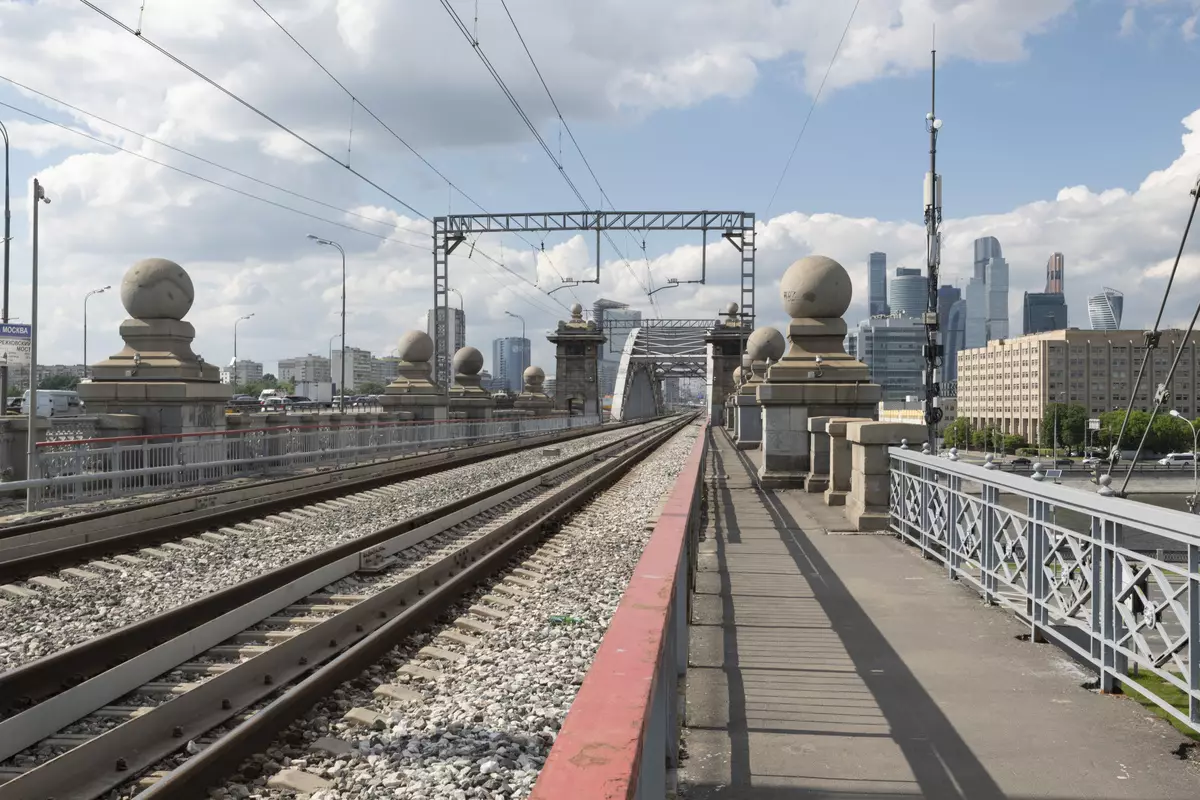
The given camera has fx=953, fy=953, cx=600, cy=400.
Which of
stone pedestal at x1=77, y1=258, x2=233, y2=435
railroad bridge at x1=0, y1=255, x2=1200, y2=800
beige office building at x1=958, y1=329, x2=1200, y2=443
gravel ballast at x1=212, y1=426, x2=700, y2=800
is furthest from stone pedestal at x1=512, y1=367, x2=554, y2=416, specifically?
beige office building at x1=958, y1=329, x2=1200, y2=443

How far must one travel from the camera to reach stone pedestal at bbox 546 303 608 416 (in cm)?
9612

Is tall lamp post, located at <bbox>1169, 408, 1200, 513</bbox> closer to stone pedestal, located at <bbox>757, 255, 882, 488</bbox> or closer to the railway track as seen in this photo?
stone pedestal, located at <bbox>757, 255, 882, 488</bbox>

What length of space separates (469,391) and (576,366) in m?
46.3

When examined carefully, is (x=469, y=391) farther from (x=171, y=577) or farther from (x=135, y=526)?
(x=171, y=577)

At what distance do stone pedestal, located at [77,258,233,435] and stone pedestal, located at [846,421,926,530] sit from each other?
1453 centimetres

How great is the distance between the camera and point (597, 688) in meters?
2.55

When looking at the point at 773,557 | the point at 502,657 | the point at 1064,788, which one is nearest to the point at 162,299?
the point at 773,557

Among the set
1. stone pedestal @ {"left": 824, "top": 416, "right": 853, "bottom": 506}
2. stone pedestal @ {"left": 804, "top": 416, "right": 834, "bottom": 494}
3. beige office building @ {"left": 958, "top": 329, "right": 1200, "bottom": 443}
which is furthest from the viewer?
beige office building @ {"left": 958, "top": 329, "right": 1200, "bottom": 443}

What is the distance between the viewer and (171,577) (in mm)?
9023

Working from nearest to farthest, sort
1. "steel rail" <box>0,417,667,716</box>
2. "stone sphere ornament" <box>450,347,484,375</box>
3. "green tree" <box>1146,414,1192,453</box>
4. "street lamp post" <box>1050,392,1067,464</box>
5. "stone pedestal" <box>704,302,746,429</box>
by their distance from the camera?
"steel rail" <box>0,417,667,716</box> < "stone sphere ornament" <box>450,347,484,375</box> < "stone pedestal" <box>704,302,746,429</box> < "street lamp post" <box>1050,392,1067,464</box> < "green tree" <box>1146,414,1192,453</box>

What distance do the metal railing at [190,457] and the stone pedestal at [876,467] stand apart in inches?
451

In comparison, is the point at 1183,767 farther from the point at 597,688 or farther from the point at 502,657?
the point at 502,657

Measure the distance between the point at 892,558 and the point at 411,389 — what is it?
2965 cm

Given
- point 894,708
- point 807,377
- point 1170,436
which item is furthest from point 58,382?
point 894,708
